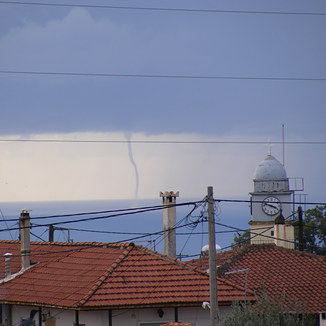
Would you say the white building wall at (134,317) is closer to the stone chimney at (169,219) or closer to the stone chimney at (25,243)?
the stone chimney at (25,243)

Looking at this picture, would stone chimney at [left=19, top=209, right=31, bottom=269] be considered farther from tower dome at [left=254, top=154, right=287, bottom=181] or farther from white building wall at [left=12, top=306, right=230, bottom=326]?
tower dome at [left=254, top=154, right=287, bottom=181]

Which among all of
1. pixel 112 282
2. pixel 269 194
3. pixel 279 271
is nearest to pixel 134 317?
pixel 112 282

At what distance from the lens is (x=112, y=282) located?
31.5 meters

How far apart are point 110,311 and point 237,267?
369 inches

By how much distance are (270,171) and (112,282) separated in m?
49.0

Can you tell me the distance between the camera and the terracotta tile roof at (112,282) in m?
30.6

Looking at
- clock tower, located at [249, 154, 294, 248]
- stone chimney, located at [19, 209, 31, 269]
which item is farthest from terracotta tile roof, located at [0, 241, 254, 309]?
clock tower, located at [249, 154, 294, 248]

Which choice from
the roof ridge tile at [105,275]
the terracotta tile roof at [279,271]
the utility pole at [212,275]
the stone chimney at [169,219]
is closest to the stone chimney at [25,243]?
the roof ridge tile at [105,275]

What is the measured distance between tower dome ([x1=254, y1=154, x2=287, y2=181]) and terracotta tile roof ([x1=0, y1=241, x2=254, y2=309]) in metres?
43.9

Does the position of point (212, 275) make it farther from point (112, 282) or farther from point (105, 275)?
point (105, 275)

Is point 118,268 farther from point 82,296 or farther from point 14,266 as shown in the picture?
point 14,266

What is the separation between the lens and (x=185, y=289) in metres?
31.6

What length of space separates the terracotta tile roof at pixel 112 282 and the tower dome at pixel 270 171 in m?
43.9

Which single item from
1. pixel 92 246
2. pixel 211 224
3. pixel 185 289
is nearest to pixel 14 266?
pixel 92 246
